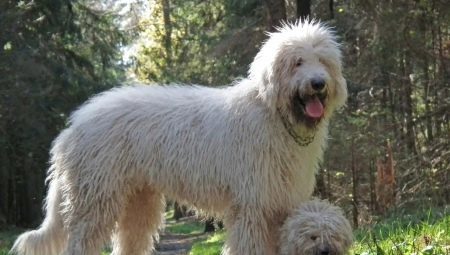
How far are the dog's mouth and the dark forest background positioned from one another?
16.9 feet

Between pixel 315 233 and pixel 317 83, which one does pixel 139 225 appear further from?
pixel 317 83

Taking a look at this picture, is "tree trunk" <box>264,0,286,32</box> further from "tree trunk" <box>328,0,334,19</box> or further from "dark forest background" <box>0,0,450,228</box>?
"tree trunk" <box>328,0,334,19</box>

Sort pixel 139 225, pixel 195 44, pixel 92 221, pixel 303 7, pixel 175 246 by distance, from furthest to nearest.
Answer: pixel 195 44 → pixel 175 246 → pixel 303 7 → pixel 139 225 → pixel 92 221

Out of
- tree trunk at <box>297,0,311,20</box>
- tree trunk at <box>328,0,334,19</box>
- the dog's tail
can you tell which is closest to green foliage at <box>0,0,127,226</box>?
tree trunk at <box>297,0,311,20</box>

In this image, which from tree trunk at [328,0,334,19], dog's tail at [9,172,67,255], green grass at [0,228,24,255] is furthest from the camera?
tree trunk at [328,0,334,19]

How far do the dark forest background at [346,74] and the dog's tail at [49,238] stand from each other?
18.8 ft

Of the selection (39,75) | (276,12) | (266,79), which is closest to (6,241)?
(39,75)

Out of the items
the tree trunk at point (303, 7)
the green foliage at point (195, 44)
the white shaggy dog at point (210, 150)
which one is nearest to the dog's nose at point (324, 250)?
the white shaggy dog at point (210, 150)

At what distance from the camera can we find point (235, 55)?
1678 cm

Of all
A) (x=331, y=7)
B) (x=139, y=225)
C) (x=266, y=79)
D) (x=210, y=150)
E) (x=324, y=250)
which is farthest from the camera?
(x=331, y=7)

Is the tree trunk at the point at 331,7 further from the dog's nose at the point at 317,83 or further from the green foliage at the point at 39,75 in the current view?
the dog's nose at the point at 317,83

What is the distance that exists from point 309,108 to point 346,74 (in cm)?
1074

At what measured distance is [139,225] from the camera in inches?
293

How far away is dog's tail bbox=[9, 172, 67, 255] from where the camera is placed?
7074 mm
